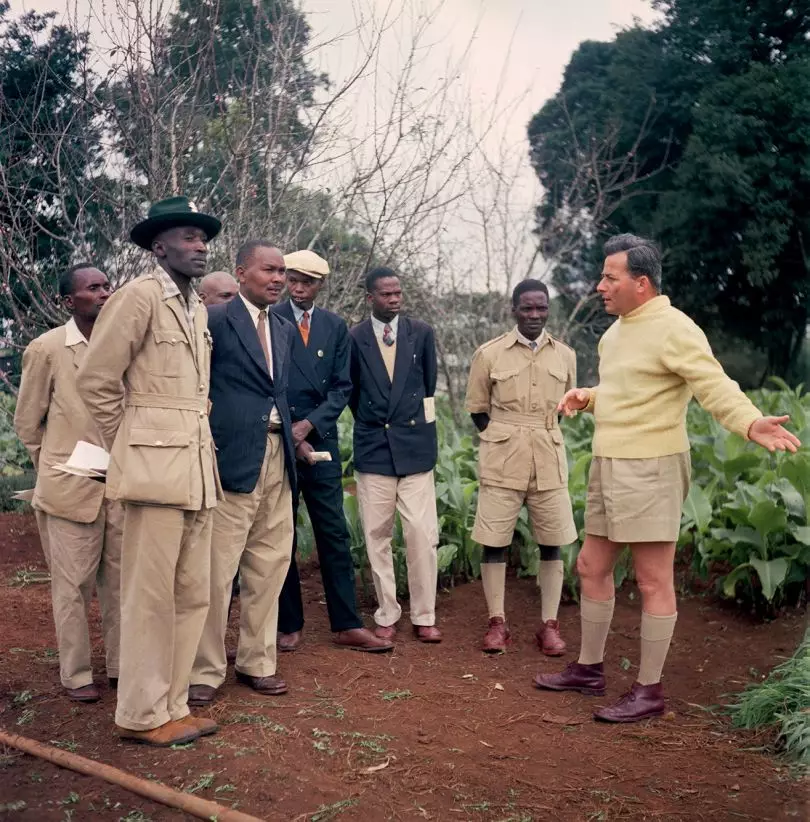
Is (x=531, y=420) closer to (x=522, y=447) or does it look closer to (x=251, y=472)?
(x=522, y=447)

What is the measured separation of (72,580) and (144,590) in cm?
77

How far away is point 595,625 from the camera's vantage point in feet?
16.1

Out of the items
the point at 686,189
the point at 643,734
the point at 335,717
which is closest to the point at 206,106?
the point at 335,717

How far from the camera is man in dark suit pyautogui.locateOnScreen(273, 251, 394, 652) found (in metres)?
5.51

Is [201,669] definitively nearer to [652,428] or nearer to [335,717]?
[335,717]

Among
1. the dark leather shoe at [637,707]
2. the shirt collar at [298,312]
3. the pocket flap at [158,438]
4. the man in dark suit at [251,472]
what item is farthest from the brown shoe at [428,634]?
the pocket flap at [158,438]

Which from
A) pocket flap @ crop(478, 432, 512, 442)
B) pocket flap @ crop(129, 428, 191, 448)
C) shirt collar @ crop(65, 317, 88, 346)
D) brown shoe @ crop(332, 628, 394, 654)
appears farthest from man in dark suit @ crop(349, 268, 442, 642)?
pocket flap @ crop(129, 428, 191, 448)

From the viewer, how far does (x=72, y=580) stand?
464cm

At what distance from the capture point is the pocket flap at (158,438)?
3.99 meters

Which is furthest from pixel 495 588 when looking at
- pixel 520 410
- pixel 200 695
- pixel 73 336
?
pixel 73 336

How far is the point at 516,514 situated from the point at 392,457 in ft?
2.52

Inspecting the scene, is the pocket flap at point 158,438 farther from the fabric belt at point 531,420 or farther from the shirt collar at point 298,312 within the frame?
the fabric belt at point 531,420

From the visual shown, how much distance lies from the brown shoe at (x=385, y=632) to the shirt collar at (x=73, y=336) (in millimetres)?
2282

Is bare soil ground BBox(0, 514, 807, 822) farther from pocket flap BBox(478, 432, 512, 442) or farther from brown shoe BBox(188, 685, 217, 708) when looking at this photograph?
pocket flap BBox(478, 432, 512, 442)
